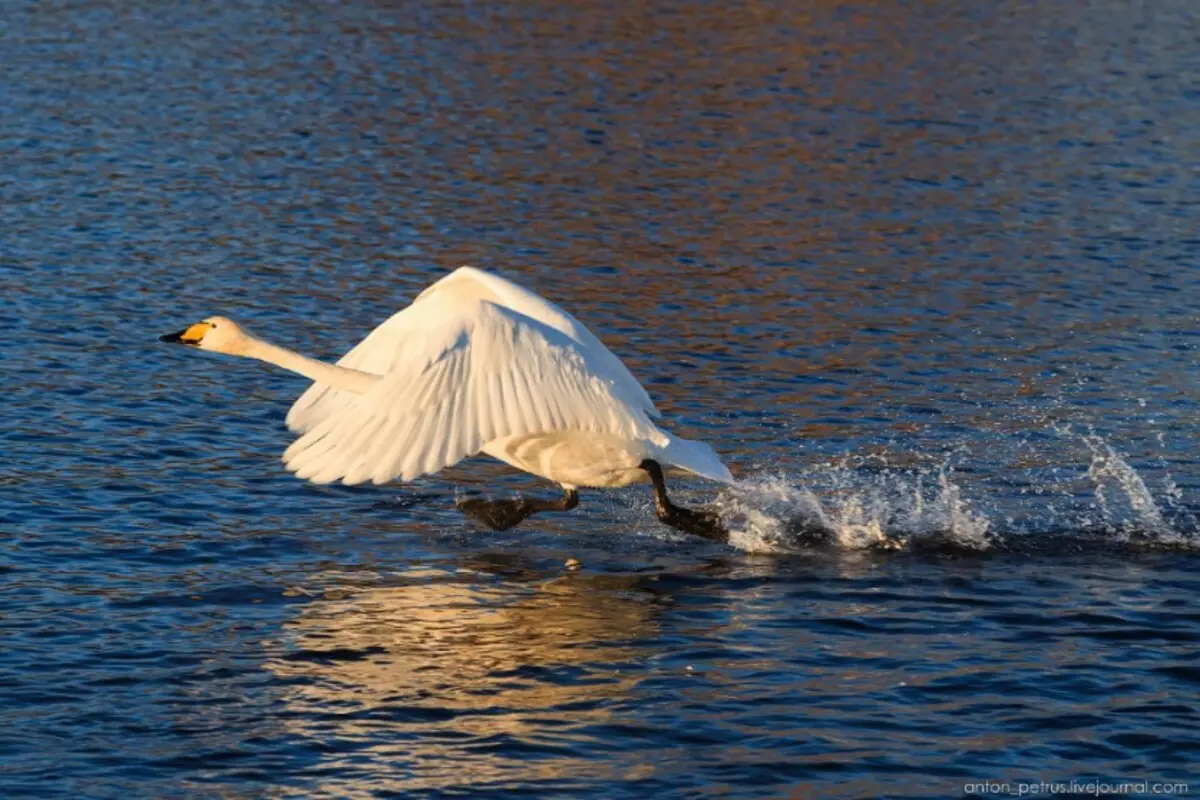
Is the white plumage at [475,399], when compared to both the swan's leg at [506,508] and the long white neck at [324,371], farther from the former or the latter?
the swan's leg at [506,508]

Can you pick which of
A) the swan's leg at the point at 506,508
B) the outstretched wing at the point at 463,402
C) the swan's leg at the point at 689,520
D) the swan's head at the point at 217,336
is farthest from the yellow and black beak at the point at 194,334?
the swan's leg at the point at 689,520

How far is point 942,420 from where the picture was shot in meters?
13.9

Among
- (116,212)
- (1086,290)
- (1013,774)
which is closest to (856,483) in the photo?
(1013,774)

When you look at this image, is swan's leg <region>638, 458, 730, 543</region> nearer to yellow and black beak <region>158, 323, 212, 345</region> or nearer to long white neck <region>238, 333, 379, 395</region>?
long white neck <region>238, 333, 379, 395</region>

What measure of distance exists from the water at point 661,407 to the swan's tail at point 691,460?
0.57 metres

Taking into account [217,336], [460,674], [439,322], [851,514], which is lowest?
[460,674]

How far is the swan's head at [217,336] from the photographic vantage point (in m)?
11.4

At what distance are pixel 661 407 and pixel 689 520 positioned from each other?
2.99 meters

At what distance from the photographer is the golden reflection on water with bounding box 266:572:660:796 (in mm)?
8258

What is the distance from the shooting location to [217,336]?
37.7 feet

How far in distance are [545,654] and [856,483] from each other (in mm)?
3568

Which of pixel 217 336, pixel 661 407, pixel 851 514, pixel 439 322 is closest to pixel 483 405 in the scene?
pixel 439 322

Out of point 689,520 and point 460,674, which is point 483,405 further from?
point 689,520

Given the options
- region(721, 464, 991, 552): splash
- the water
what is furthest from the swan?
the water
